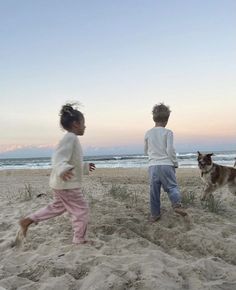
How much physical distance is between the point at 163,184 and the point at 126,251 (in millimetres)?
1571

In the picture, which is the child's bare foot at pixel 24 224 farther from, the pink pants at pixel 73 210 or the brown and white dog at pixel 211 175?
the brown and white dog at pixel 211 175

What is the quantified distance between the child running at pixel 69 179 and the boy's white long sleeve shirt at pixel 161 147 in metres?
1.25

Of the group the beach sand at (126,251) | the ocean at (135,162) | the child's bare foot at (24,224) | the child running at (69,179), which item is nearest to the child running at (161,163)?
the beach sand at (126,251)

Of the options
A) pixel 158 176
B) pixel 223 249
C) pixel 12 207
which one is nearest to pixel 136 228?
pixel 158 176

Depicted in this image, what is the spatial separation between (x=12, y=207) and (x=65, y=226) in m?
2.01

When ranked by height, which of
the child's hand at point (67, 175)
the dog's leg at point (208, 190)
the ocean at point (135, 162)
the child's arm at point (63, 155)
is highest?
the child's arm at point (63, 155)

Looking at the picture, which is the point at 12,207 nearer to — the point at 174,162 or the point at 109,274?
the point at 174,162

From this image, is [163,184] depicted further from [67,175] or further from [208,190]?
[208,190]

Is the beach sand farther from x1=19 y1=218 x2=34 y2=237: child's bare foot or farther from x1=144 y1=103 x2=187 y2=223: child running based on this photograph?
x1=144 y1=103 x2=187 y2=223: child running

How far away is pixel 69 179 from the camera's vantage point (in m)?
5.27

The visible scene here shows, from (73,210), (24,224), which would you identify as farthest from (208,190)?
(24,224)

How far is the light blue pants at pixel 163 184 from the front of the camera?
6.18m

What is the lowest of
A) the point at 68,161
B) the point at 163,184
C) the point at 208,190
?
the point at 208,190

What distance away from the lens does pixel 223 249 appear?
5207mm
